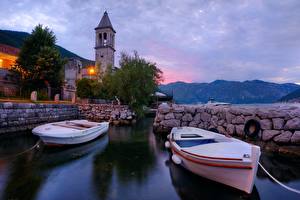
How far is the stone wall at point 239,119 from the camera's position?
29.8 ft

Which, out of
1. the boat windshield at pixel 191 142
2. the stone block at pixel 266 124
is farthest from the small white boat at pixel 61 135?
the stone block at pixel 266 124

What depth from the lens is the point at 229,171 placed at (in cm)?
515

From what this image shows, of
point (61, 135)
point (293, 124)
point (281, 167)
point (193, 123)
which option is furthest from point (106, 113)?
point (281, 167)

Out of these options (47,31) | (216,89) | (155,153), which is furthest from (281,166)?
(216,89)

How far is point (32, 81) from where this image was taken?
73.7 feet

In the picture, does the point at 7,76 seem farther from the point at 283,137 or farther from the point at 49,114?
the point at 283,137

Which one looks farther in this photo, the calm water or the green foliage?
the green foliage

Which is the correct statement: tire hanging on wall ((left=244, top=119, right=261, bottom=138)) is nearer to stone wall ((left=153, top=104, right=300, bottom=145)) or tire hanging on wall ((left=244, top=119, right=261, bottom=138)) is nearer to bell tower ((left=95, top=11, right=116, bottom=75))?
stone wall ((left=153, top=104, right=300, bottom=145))

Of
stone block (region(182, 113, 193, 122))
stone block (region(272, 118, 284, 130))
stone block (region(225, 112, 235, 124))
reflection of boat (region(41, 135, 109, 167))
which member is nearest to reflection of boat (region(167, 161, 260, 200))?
reflection of boat (region(41, 135, 109, 167))

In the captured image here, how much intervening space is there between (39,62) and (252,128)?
21.8 metres

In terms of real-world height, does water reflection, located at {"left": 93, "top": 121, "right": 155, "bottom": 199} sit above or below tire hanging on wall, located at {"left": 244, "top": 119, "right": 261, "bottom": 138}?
below

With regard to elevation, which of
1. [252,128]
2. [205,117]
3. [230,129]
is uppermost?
[205,117]

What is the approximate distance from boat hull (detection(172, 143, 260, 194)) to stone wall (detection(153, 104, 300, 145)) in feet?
17.9

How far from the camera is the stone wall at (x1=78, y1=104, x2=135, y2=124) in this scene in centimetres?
2141
